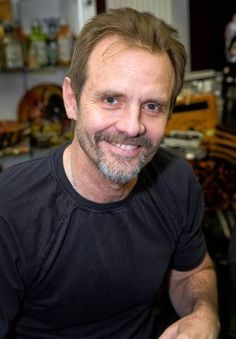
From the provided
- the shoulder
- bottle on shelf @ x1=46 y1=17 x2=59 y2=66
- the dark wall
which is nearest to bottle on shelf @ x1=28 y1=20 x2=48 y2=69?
bottle on shelf @ x1=46 y1=17 x2=59 y2=66

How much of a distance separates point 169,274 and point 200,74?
1131 millimetres

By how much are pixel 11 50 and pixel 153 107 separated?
53.0 inches

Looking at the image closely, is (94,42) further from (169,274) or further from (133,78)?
(169,274)

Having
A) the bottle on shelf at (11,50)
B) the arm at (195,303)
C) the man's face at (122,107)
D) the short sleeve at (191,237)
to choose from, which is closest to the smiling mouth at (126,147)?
the man's face at (122,107)

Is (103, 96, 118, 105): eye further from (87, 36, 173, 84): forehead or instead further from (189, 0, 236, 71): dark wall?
(189, 0, 236, 71): dark wall

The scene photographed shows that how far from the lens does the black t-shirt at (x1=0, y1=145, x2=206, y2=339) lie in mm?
952

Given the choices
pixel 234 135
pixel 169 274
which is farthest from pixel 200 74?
pixel 169 274

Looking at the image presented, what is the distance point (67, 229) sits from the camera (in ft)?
3.18

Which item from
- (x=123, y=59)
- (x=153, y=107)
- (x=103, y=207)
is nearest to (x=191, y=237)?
(x=103, y=207)

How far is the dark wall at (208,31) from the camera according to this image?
2.20m

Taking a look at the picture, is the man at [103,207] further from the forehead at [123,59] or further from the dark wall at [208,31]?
the dark wall at [208,31]

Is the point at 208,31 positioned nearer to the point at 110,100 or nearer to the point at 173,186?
the point at 173,186

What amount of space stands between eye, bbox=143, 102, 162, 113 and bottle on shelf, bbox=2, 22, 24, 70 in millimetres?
1310

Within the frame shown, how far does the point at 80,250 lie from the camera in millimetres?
979
